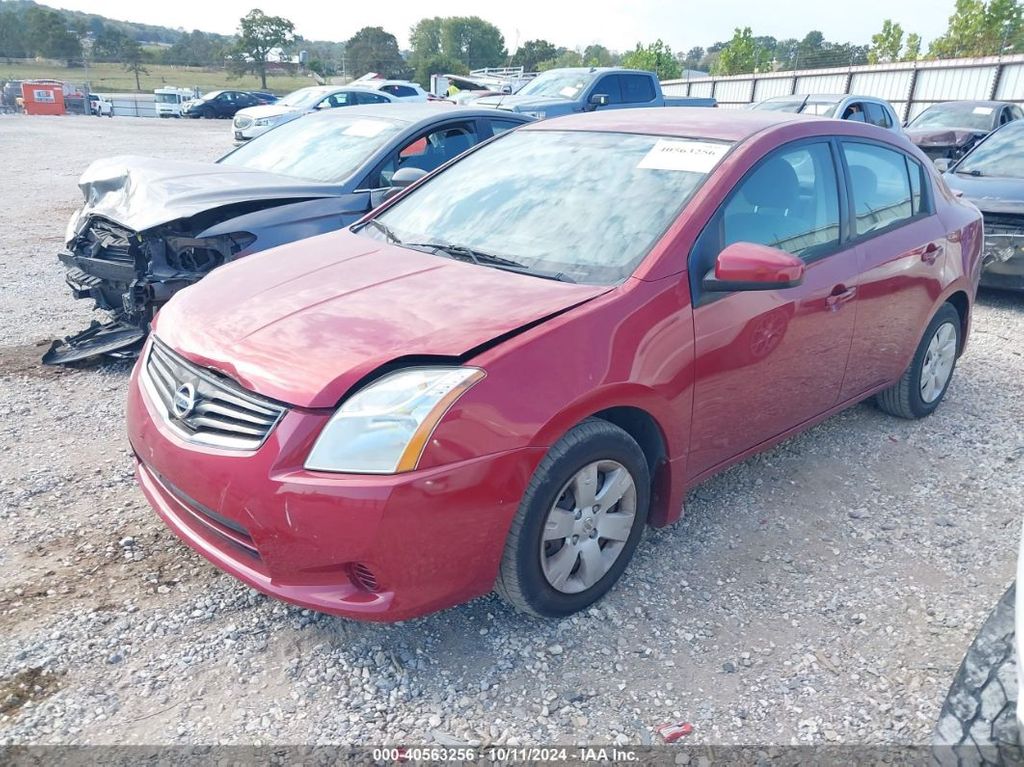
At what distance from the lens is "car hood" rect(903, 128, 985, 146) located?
11.9 metres

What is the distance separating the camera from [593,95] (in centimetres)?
1278

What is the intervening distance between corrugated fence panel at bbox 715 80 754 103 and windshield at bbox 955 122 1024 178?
24617 mm

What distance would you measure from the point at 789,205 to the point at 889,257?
778 millimetres

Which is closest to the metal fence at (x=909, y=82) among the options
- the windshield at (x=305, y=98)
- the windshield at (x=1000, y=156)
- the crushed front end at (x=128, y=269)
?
the windshield at (x=305, y=98)

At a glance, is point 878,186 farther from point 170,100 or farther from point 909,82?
point 170,100

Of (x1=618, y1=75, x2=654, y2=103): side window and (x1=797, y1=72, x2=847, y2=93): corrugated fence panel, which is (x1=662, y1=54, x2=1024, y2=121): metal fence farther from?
(x1=618, y1=75, x2=654, y2=103): side window

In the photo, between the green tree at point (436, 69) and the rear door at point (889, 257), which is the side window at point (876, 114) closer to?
the rear door at point (889, 257)

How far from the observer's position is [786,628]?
109 inches

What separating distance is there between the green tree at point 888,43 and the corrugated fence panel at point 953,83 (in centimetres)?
2301

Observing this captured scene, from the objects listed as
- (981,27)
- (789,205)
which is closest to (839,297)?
(789,205)

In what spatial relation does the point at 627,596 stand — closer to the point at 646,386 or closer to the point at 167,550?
the point at 646,386

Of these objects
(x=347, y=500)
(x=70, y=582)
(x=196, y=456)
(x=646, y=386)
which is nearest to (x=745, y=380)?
(x=646, y=386)

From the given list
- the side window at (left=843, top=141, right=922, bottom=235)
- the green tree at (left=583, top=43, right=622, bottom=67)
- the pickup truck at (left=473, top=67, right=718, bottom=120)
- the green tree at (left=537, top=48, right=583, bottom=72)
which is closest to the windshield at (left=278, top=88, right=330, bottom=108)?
the pickup truck at (left=473, top=67, right=718, bottom=120)

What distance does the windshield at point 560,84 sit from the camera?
13.2 m
